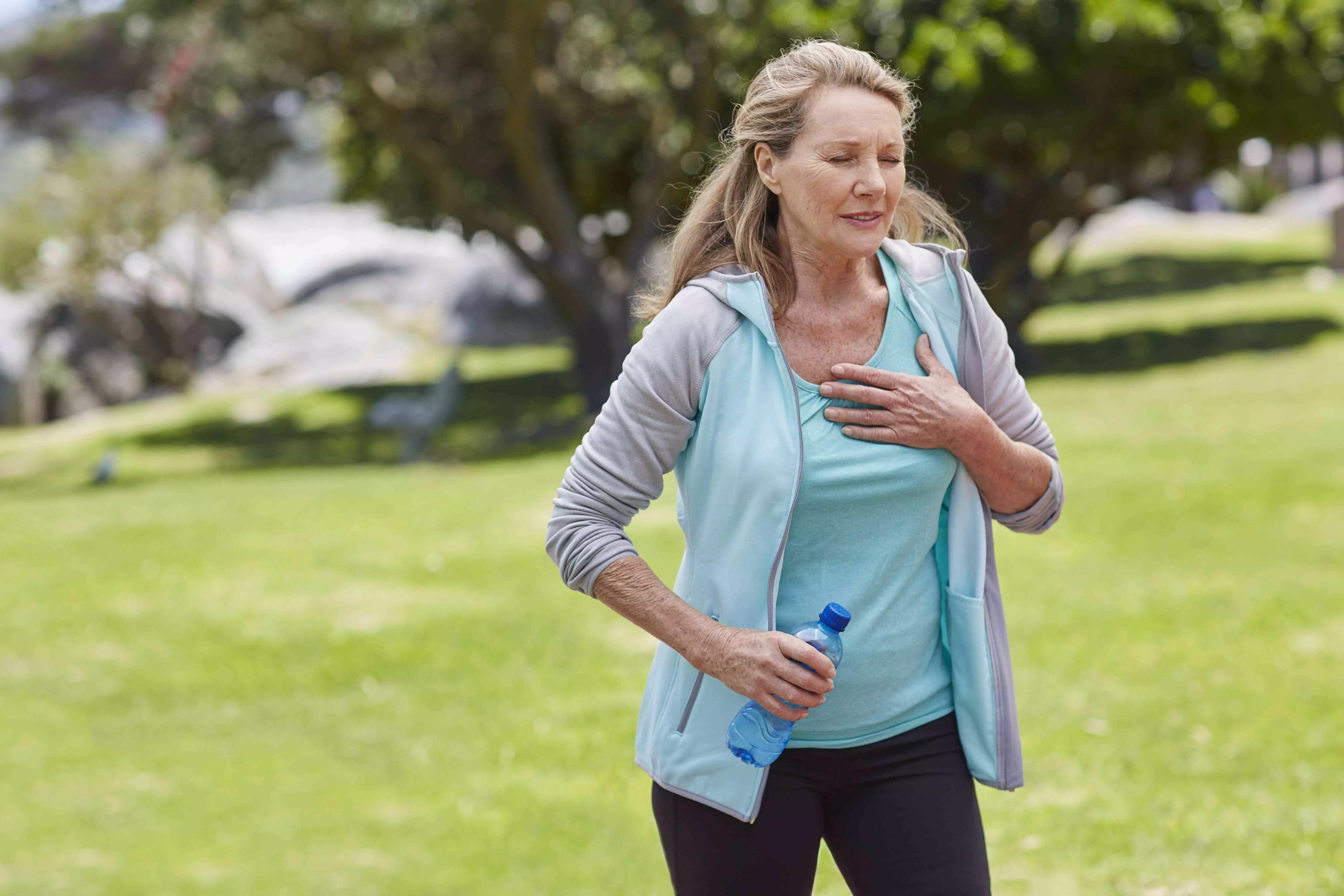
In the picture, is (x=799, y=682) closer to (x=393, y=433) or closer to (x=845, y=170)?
(x=845, y=170)

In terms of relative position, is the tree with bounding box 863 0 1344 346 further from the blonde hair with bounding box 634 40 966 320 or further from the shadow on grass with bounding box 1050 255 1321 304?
the blonde hair with bounding box 634 40 966 320

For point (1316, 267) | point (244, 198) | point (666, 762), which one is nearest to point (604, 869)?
point (666, 762)

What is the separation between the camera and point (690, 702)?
101 inches

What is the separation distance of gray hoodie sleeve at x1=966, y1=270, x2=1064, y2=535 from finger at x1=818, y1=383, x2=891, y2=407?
0.29 metres

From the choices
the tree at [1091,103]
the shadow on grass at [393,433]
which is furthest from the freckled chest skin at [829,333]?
the shadow on grass at [393,433]

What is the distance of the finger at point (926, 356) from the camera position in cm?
258

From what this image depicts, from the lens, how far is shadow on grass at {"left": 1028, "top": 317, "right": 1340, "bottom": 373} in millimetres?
18812

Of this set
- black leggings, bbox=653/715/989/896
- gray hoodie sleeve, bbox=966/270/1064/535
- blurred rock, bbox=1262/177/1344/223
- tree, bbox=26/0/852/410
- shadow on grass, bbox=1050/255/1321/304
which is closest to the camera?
black leggings, bbox=653/715/989/896

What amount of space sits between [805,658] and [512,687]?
5.08 m

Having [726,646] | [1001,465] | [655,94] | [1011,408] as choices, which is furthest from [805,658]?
[655,94]

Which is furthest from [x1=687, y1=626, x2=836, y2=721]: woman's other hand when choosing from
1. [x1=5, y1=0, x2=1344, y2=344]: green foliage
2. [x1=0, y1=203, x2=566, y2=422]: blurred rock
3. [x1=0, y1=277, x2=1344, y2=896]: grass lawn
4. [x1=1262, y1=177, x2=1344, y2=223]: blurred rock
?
[x1=1262, y1=177, x2=1344, y2=223]: blurred rock

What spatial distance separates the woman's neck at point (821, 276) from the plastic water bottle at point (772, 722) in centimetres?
56

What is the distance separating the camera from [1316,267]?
2686 centimetres

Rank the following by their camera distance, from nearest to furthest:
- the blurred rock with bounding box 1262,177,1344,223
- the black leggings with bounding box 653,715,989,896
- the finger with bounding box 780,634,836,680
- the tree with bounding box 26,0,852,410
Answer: the finger with bounding box 780,634,836,680, the black leggings with bounding box 653,715,989,896, the tree with bounding box 26,0,852,410, the blurred rock with bounding box 1262,177,1344,223
